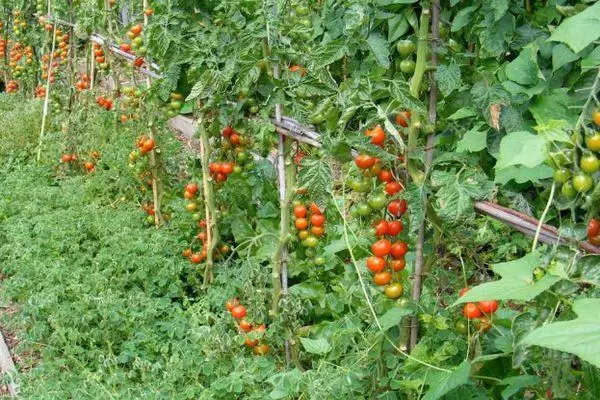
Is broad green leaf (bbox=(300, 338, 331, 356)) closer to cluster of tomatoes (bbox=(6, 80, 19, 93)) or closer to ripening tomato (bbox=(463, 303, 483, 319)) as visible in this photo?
ripening tomato (bbox=(463, 303, 483, 319))

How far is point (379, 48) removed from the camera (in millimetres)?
1948

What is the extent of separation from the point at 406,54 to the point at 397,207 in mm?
418

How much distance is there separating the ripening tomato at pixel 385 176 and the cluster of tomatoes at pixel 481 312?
37 cm

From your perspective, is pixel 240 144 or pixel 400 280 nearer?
pixel 400 280

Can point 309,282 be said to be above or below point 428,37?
below

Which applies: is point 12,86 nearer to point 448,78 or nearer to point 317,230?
point 317,230

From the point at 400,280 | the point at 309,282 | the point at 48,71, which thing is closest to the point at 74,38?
the point at 48,71

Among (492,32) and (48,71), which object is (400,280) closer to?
(492,32)

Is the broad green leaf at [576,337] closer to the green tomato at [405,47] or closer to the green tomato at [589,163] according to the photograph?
the green tomato at [589,163]

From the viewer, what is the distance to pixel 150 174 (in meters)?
4.05

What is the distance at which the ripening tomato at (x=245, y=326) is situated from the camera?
2.81 m

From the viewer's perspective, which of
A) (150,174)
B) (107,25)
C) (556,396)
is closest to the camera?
(556,396)

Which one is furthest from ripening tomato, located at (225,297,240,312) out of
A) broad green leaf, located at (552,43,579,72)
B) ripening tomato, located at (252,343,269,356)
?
broad green leaf, located at (552,43,579,72)

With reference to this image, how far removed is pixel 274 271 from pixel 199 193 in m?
0.85
